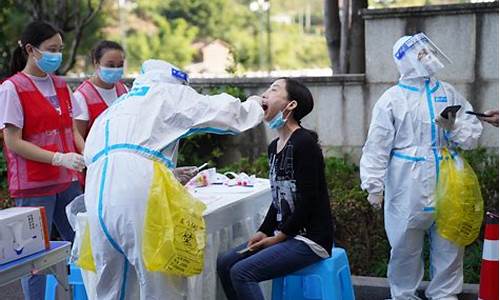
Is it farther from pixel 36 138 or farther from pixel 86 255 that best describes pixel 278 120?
pixel 36 138

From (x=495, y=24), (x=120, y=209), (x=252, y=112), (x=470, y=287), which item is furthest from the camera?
(x=495, y=24)

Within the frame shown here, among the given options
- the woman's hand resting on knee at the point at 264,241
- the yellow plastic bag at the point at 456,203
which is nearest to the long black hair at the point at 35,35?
the woman's hand resting on knee at the point at 264,241

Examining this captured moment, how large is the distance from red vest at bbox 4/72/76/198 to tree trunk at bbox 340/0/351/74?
4007 millimetres

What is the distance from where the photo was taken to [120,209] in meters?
2.94

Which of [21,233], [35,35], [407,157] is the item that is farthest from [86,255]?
[407,157]

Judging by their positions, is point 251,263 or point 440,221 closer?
point 251,263

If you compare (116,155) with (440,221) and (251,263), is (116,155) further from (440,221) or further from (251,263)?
(440,221)

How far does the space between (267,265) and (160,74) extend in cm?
109

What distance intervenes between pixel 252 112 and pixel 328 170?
2.94 meters

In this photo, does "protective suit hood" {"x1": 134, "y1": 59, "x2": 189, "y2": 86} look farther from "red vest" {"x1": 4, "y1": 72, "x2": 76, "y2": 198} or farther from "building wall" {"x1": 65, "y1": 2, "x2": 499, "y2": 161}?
"building wall" {"x1": 65, "y1": 2, "x2": 499, "y2": 161}

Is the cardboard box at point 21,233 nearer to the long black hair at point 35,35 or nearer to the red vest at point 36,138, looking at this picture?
the red vest at point 36,138

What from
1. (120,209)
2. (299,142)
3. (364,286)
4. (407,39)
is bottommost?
(364,286)

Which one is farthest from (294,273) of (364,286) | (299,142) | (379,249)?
(379,249)

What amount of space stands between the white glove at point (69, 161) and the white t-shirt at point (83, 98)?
31.3 inches
